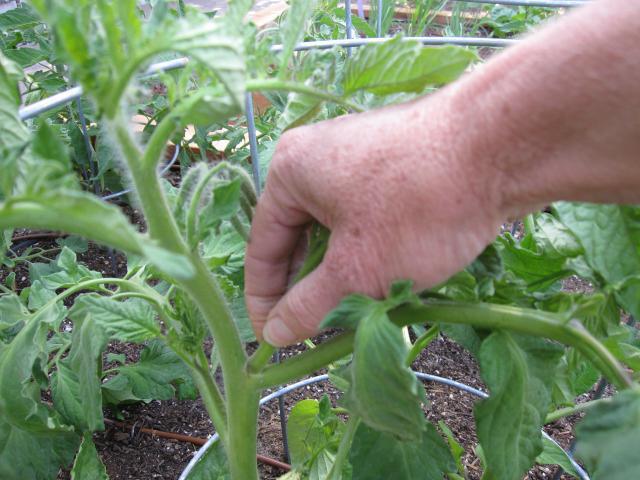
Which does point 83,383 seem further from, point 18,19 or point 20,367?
point 18,19

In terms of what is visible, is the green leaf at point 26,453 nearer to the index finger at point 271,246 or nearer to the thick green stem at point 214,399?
the thick green stem at point 214,399

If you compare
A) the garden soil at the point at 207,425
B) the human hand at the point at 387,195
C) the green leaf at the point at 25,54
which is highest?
the human hand at the point at 387,195

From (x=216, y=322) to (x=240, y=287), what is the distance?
0.31 metres

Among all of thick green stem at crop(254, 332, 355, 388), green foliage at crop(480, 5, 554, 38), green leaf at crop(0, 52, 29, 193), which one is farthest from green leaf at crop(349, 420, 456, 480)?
green foliage at crop(480, 5, 554, 38)

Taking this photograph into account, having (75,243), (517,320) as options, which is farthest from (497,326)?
(75,243)

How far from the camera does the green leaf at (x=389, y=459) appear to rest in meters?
0.84

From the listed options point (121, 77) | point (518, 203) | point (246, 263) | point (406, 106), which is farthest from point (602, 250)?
point (121, 77)

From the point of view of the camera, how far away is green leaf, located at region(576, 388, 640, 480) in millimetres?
477

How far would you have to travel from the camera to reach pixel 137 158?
1.79 ft

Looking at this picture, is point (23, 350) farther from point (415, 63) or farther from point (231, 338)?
point (415, 63)

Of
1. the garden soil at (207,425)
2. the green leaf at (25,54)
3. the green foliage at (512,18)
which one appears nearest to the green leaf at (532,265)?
the garden soil at (207,425)

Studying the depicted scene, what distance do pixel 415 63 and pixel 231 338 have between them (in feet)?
1.13

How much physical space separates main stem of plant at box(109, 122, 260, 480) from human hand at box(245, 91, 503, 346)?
0.27ft

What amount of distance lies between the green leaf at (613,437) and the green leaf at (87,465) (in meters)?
0.73
